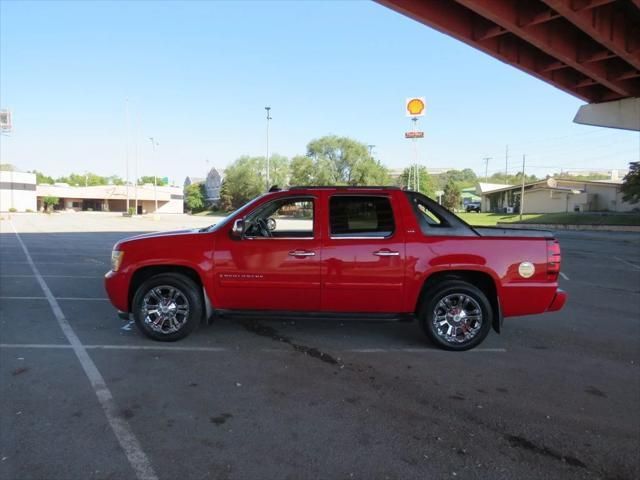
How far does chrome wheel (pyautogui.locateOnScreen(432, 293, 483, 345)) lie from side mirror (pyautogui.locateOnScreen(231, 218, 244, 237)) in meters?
2.35

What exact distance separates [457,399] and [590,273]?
10.3 meters

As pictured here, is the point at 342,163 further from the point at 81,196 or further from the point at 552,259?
the point at 552,259

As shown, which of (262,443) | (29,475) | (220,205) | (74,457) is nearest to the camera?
(29,475)

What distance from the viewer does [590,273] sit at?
12.8 metres

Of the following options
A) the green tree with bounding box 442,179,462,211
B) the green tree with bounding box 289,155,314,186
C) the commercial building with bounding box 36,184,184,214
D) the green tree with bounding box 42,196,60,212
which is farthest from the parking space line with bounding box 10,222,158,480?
the green tree with bounding box 42,196,60,212

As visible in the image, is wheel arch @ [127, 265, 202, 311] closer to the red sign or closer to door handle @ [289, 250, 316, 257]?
door handle @ [289, 250, 316, 257]

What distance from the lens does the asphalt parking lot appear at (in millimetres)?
3221

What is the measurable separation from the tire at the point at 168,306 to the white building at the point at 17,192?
8850cm

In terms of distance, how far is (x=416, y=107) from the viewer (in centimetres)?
3266

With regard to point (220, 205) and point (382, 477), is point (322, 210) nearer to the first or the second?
point (382, 477)

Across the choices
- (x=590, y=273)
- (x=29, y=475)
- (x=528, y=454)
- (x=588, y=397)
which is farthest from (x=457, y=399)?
(x=590, y=273)

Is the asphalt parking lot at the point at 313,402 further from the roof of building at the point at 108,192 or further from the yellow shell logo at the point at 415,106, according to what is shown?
the roof of building at the point at 108,192

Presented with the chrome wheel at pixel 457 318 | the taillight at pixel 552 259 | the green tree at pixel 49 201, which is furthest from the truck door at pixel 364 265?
the green tree at pixel 49 201

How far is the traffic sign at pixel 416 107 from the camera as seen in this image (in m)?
32.5
